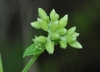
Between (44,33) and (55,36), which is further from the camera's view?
(44,33)

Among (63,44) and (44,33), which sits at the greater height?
(44,33)

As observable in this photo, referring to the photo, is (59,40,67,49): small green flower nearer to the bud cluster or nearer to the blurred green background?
the bud cluster

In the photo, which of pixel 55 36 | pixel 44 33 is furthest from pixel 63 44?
pixel 44 33

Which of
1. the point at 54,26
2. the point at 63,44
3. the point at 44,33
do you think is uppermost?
the point at 44,33

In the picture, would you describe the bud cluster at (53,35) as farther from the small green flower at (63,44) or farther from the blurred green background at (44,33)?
the blurred green background at (44,33)

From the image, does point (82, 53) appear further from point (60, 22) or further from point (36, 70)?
point (60, 22)

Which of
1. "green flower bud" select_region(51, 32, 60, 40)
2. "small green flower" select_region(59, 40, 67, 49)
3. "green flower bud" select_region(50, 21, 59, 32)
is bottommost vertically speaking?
"small green flower" select_region(59, 40, 67, 49)

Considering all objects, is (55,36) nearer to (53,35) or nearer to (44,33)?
(53,35)

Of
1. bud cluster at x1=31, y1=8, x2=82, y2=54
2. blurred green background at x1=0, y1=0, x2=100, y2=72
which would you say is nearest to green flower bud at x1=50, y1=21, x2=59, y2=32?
bud cluster at x1=31, y1=8, x2=82, y2=54
